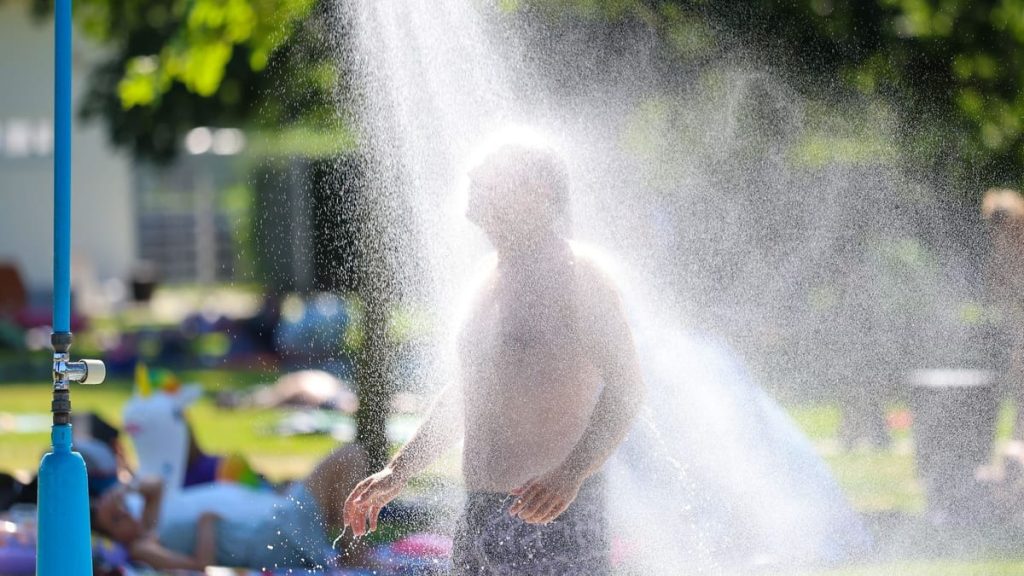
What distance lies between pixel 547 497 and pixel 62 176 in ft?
4.91

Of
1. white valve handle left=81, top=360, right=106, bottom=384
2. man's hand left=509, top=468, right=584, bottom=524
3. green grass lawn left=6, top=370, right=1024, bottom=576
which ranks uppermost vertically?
white valve handle left=81, top=360, right=106, bottom=384

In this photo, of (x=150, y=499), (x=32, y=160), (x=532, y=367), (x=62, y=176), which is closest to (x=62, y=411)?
(x=62, y=176)

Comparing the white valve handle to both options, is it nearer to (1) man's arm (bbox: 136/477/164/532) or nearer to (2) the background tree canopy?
(1) man's arm (bbox: 136/477/164/532)

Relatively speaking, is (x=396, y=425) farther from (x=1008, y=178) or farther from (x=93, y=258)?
(x=93, y=258)

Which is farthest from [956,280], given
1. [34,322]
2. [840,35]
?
[34,322]

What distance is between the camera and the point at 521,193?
3557 mm

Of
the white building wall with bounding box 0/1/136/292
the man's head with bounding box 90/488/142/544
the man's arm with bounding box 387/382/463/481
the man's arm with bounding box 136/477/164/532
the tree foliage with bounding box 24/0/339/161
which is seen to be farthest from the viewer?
the white building wall with bounding box 0/1/136/292

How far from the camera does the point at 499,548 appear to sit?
11.9ft

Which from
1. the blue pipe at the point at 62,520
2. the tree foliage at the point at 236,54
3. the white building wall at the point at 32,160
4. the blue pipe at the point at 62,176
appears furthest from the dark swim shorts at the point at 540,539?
the white building wall at the point at 32,160

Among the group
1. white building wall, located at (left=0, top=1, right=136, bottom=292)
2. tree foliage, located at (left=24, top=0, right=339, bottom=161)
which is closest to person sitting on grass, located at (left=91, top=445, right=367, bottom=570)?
tree foliage, located at (left=24, top=0, right=339, bottom=161)

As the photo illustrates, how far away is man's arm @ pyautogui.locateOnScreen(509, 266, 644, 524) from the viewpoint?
11.5ft

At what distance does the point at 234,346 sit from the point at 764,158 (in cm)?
1120

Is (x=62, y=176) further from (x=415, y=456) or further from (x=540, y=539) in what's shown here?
(x=540, y=539)

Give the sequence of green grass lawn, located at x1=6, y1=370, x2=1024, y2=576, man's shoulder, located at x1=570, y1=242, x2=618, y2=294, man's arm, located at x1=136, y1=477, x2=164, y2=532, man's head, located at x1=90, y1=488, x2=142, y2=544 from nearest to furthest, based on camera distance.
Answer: man's shoulder, located at x1=570, y1=242, x2=618, y2=294 < green grass lawn, located at x1=6, y1=370, x2=1024, y2=576 < man's head, located at x1=90, y1=488, x2=142, y2=544 < man's arm, located at x1=136, y1=477, x2=164, y2=532
